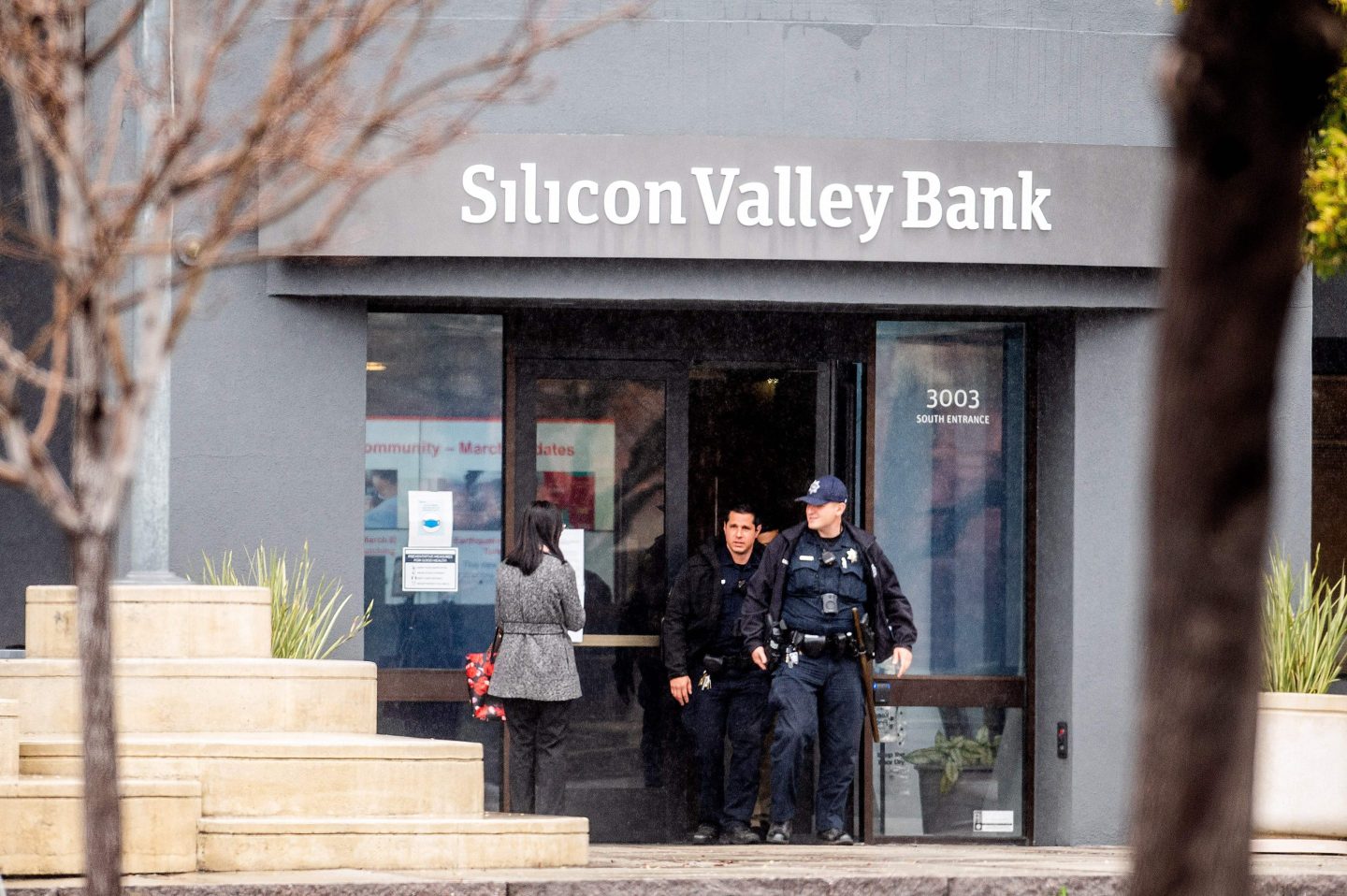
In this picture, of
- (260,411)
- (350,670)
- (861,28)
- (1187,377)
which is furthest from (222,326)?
(1187,377)

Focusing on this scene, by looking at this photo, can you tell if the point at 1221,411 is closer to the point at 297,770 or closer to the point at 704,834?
the point at 297,770

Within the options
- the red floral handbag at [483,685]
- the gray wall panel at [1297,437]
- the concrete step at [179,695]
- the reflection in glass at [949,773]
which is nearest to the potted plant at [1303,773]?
the gray wall panel at [1297,437]

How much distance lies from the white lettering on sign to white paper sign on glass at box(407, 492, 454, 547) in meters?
1.73

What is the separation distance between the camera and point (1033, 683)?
10906mm

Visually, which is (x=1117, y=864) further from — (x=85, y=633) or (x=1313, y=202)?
(x=85, y=633)

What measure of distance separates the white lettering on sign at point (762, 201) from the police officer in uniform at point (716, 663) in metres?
1.70

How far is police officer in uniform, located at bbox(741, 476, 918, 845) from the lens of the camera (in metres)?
9.63

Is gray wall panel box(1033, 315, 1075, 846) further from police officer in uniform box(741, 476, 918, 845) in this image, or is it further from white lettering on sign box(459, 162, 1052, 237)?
police officer in uniform box(741, 476, 918, 845)

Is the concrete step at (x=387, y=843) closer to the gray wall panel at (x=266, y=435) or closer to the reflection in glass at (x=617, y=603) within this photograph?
the gray wall panel at (x=266, y=435)

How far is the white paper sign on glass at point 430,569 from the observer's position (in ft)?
35.3

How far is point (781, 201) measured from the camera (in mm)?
10102

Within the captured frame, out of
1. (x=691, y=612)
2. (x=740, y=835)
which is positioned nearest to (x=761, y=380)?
(x=691, y=612)

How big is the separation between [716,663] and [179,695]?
3.10 meters

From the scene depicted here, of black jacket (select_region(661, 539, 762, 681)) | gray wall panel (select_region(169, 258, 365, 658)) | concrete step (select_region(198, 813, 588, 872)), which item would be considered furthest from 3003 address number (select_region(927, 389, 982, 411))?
concrete step (select_region(198, 813, 588, 872))
